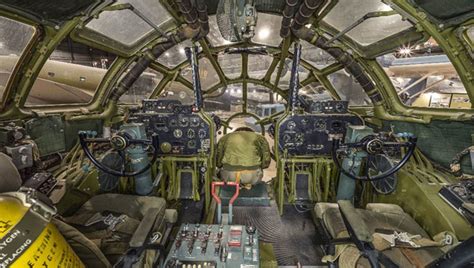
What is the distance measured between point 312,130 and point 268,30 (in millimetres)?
2471

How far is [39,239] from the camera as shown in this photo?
79 cm

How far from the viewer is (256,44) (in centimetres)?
501

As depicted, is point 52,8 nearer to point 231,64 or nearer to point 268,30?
point 268,30

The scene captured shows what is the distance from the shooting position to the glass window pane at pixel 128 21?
11.0 feet

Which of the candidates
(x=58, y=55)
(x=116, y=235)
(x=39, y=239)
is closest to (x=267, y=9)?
(x=116, y=235)

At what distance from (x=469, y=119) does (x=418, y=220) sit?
4.50 ft

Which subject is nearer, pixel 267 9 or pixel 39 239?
pixel 39 239

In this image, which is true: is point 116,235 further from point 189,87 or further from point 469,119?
point 189,87

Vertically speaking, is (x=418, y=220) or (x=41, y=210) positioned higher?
(x=41, y=210)

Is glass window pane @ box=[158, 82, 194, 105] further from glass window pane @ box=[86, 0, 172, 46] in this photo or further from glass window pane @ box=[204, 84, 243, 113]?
glass window pane @ box=[86, 0, 172, 46]

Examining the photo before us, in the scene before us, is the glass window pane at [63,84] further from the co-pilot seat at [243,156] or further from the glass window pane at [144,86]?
the co-pilot seat at [243,156]

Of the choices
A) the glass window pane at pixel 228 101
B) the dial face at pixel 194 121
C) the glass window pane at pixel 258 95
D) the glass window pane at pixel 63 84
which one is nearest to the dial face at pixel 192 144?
the dial face at pixel 194 121

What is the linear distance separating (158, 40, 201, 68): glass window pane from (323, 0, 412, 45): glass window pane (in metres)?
3.11

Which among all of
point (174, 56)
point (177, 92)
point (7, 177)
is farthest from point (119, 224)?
point (177, 92)
